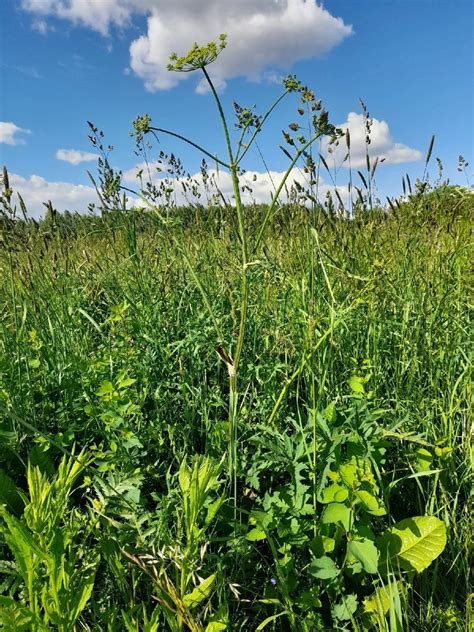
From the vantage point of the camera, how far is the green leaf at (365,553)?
1191 mm

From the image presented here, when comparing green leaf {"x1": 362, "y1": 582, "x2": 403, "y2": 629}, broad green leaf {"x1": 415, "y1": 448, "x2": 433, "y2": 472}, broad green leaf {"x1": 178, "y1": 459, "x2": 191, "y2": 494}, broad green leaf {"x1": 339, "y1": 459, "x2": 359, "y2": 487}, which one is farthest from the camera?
broad green leaf {"x1": 415, "y1": 448, "x2": 433, "y2": 472}

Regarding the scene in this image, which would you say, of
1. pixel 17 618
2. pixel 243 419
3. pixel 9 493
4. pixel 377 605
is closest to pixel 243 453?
pixel 243 419

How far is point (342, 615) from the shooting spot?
1190mm

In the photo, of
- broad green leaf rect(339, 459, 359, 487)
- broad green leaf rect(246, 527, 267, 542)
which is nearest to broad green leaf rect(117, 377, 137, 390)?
broad green leaf rect(246, 527, 267, 542)

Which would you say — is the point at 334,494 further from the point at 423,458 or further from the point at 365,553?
the point at 423,458

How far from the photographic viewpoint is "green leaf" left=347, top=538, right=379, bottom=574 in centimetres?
119

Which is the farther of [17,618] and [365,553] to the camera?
[365,553]

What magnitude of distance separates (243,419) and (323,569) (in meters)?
0.55

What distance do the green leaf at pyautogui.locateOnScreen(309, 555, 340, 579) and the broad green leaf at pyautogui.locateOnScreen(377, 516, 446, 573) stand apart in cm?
19

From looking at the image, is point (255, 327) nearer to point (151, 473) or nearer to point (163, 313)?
point (163, 313)

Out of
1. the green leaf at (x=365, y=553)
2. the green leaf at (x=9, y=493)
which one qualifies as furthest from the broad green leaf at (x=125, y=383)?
the green leaf at (x=365, y=553)

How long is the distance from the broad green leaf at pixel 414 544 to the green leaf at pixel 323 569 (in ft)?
0.61

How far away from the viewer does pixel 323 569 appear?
3.94 feet

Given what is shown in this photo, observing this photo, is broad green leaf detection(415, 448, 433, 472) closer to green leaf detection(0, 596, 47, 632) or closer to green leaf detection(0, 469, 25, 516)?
green leaf detection(0, 596, 47, 632)
